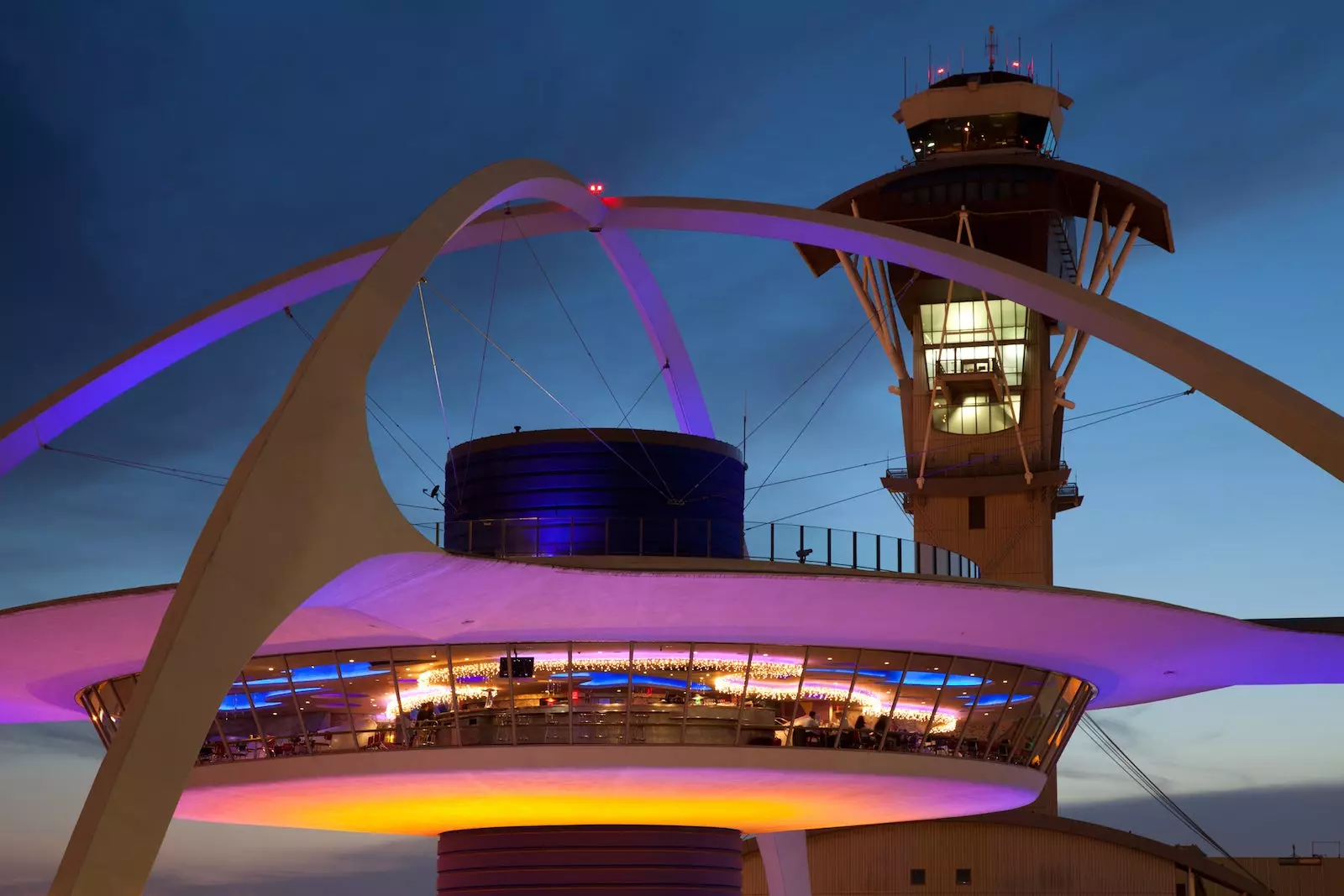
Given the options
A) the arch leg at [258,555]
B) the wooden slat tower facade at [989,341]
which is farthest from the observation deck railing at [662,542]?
the wooden slat tower facade at [989,341]

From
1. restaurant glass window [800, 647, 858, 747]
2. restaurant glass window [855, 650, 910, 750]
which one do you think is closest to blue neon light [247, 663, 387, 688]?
restaurant glass window [800, 647, 858, 747]

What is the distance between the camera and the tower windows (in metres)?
75.1

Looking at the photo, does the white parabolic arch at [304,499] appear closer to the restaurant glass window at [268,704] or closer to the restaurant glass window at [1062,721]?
the restaurant glass window at [268,704]

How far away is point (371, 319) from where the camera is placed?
28.1 m

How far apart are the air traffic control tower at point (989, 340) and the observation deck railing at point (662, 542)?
34.5 meters

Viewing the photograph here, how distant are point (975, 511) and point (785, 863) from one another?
91.3 ft

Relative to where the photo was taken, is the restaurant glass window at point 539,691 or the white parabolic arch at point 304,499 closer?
the white parabolic arch at point 304,499

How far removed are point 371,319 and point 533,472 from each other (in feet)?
53.1

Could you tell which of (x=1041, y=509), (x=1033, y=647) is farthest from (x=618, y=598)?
(x=1041, y=509)

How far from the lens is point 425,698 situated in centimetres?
3616

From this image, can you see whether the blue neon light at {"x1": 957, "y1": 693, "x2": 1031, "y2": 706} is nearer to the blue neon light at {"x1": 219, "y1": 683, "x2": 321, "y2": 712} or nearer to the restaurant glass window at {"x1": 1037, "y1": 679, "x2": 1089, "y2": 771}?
the restaurant glass window at {"x1": 1037, "y1": 679, "x2": 1089, "y2": 771}

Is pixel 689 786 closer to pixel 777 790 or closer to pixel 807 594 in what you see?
pixel 777 790

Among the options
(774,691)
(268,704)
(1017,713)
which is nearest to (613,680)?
(774,691)

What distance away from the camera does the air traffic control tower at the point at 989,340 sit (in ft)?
245
